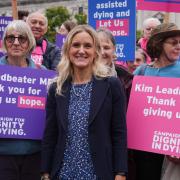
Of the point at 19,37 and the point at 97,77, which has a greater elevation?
the point at 19,37

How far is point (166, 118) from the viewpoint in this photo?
4219 millimetres

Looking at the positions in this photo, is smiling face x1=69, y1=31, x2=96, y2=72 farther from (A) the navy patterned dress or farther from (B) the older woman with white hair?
(B) the older woman with white hair

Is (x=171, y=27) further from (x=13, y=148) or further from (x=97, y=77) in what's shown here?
(x=13, y=148)

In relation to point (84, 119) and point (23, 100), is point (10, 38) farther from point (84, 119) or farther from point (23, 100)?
point (84, 119)

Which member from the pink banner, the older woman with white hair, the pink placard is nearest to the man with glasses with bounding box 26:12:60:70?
the older woman with white hair

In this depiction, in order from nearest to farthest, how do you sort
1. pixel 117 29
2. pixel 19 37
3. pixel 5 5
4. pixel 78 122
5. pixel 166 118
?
pixel 78 122 → pixel 166 118 → pixel 19 37 → pixel 117 29 → pixel 5 5

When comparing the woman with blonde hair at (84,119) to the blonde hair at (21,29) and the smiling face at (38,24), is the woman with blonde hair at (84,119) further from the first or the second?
the smiling face at (38,24)

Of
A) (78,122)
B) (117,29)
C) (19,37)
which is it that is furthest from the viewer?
(117,29)

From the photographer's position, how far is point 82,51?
Result: 399cm

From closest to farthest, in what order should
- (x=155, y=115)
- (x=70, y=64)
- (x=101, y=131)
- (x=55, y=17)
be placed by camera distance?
(x=101, y=131)
(x=70, y=64)
(x=155, y=115)
(x=55, y=17)

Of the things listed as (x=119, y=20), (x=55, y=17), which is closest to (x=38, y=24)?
(x=119, y=20)

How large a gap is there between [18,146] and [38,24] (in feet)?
9.33

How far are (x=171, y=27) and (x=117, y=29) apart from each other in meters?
2.22

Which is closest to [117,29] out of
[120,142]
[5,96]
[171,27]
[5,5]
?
[171,27]
